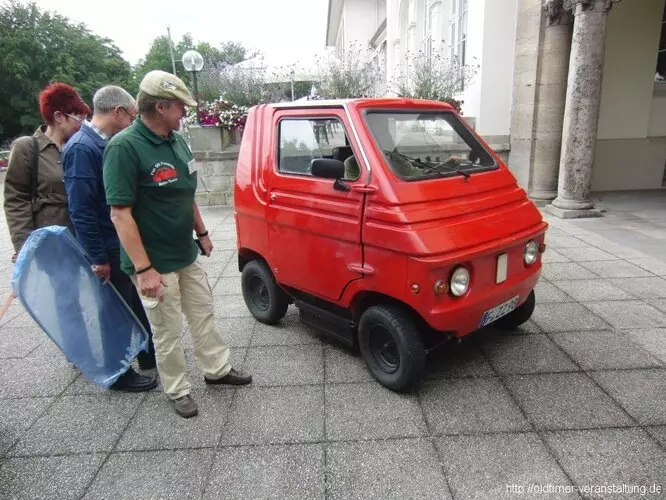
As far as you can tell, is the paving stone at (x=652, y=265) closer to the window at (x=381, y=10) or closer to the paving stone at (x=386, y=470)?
the paving stone at (x=386, y=470)

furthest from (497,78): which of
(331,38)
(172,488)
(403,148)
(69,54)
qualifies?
(331,38)

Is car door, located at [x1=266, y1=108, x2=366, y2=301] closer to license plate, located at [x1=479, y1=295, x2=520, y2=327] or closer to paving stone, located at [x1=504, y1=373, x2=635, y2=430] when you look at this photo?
license plate, located at [x1=479, y1=295, x2=520, y2=327]

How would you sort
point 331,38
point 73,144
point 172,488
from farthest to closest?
point 331,38
point 73,144
point 172,488

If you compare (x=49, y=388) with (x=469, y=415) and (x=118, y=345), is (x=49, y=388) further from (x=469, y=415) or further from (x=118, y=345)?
(x=469, y=415)

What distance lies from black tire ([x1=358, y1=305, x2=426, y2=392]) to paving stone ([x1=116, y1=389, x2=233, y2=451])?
3.35 feet

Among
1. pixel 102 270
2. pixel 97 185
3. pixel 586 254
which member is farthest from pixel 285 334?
pixel 586 254

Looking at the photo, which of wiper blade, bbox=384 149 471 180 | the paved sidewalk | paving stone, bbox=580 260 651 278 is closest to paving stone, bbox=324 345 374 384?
the paved sidewalk

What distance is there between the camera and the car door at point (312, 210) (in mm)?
3025

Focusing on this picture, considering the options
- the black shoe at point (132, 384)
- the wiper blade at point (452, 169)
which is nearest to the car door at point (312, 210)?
the wiper blade at point (452, 169)

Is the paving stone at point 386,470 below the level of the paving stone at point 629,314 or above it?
below

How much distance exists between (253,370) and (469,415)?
1.57m

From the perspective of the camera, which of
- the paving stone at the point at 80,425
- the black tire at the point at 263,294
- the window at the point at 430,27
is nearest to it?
the paving stone at the point at 80,425

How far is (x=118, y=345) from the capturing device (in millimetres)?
3219

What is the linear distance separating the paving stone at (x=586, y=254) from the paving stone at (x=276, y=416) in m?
4.21
